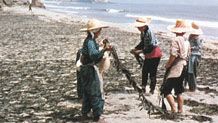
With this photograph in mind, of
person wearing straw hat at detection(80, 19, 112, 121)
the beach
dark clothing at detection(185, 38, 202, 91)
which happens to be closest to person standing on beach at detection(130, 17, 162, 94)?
the beach

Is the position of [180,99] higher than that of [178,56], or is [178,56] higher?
[178,56]

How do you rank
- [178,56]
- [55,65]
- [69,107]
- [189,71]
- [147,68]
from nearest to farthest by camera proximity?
[178,56]
[69,107]
[147,68]
[189,71]
[55,65]

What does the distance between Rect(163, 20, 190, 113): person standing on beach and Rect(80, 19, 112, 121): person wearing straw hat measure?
1525 mm

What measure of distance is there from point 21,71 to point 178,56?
8030 mm

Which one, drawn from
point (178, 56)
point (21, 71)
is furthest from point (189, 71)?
point (21, 71)

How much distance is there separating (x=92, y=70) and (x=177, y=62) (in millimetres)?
1938

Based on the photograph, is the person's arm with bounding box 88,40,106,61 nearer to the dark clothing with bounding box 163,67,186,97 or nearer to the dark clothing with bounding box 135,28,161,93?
the dark clothing with bounding box 163,67,186,97

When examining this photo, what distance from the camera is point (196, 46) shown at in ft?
48.7

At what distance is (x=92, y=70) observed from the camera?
10953 mm

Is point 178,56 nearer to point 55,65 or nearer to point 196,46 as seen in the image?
point 196,46

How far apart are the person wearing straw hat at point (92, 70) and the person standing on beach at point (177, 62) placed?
1525mm

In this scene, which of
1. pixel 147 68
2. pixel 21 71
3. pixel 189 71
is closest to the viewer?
pixel 147 68

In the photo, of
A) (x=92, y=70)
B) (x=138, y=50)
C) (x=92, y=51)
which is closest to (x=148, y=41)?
(x=138, y=50)

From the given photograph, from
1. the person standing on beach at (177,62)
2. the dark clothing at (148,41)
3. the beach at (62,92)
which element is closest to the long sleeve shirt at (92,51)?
the beach at (62,92)
